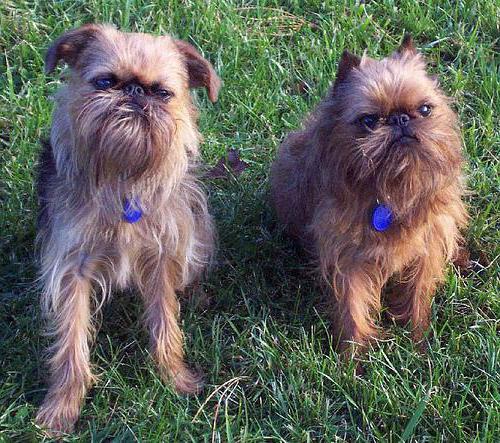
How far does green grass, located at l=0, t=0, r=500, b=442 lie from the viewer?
12.8 feet

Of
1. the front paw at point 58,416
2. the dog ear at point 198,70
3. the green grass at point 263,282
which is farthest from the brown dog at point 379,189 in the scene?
the front paw at point 58,416

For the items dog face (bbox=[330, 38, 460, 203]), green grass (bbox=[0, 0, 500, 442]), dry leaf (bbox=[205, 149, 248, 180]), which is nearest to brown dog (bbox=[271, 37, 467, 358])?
dog face (bbox=[330, 38, 460, 203])

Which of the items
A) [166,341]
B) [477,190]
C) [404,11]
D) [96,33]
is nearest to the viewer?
[96,33]

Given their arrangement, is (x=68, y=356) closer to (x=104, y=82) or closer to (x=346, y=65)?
(x=104, y=82)

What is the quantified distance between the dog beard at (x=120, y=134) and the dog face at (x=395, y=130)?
82cm

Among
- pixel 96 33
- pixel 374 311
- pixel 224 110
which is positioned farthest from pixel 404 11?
pixel 96 33

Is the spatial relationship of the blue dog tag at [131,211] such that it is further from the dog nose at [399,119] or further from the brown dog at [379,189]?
the dog nose at [399,119]

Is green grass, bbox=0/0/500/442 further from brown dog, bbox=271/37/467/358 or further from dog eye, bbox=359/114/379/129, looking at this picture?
dog eye, bbox=359/114/379/129

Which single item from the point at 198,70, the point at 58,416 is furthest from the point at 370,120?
the point at 58,416

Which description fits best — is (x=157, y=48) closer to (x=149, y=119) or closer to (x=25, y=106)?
(x=149, y=119)

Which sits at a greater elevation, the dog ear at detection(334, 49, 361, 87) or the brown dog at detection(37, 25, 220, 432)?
the dog ear at detection(334, 49, 361, 87)

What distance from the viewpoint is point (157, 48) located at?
3691 mm

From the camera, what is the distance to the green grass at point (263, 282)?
154 inches

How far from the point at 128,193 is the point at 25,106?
7.28 ft
